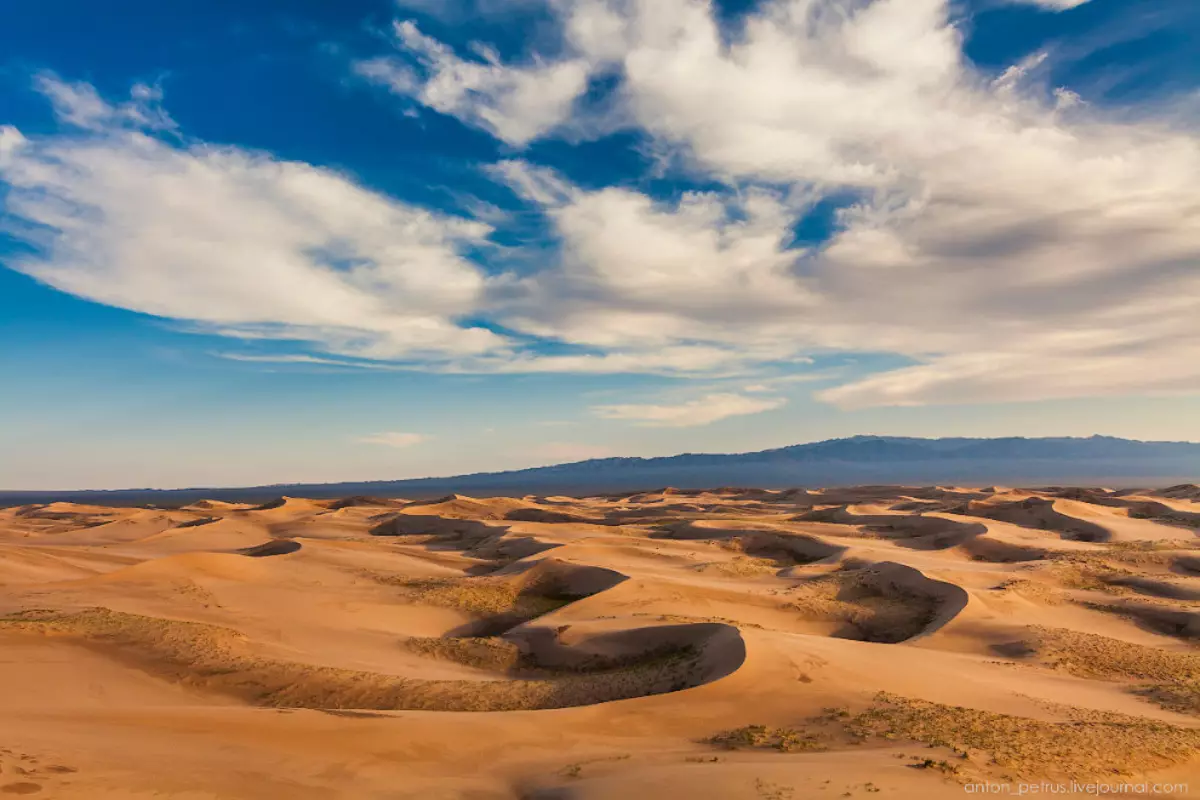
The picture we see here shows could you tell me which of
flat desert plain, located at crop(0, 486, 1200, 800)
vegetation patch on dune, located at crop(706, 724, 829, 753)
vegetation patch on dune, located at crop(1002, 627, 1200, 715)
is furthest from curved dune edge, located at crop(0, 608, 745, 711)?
vegetation patch on dune, located at crop(1002, 627, 1200, 715)

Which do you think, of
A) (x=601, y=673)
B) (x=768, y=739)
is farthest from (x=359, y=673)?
(x=768, y=739)

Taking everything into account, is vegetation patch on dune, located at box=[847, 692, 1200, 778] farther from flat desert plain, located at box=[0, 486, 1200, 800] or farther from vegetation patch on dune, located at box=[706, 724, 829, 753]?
vegetation patch on dune, located at box=[706, 724, 829, 753]

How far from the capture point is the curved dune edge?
34.1 feet

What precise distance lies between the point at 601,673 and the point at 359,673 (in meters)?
4.26

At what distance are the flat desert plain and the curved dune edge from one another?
0.06 m

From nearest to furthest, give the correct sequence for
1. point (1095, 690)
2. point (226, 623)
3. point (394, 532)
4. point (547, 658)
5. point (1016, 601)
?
point (1095, 690) < point (547, 658) < point (226, 623) < point (1016, 601) < point (394, 532)

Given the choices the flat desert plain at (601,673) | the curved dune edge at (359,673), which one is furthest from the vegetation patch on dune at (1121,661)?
the curved dune edge at (359,673)

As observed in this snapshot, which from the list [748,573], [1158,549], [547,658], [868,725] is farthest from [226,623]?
[1158,549]

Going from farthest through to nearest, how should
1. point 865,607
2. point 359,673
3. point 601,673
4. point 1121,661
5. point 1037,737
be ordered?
point 865,607 < point 1121,661 < point 601,673 < point 359,673 < point 1037,737

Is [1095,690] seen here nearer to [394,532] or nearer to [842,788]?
[842,788]

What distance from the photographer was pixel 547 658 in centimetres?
1364

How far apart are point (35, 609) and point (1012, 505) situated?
149 ft

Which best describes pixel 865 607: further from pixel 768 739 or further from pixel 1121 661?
pixel 768 739

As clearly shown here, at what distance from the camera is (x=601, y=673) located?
494 inches
